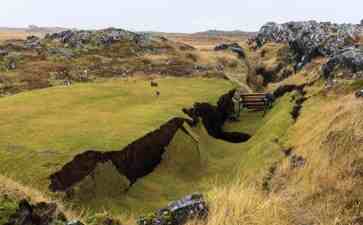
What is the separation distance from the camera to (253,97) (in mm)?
42375

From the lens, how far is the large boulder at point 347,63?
111 feet

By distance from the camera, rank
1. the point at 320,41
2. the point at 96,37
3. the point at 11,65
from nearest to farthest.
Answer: the point at 320,41, the point at 11,65, the point at 96,37

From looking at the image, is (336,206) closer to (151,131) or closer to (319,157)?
(319,157)

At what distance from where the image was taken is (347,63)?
34906mm

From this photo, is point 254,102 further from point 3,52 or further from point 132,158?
point 3,52

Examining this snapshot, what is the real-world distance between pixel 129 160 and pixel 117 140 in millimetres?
942

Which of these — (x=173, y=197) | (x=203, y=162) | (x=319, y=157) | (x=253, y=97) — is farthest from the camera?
(x=253, y=97)

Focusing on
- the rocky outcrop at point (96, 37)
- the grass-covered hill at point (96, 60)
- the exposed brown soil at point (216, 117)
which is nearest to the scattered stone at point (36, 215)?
the exposed brown soil at point (216, 117)

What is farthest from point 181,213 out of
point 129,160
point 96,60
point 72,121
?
point 96,60

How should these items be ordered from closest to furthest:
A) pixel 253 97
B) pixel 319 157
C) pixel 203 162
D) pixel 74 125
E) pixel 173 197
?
pixel 319 157 → pixel 173 197 → pixel 74 125 → pixel 203 162 → pixel 253 97

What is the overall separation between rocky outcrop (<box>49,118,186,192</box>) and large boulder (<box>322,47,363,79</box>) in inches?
548

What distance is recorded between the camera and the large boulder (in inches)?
1327

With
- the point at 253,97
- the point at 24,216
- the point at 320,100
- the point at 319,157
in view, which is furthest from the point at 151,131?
the point at 253,97

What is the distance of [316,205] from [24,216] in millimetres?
6591
